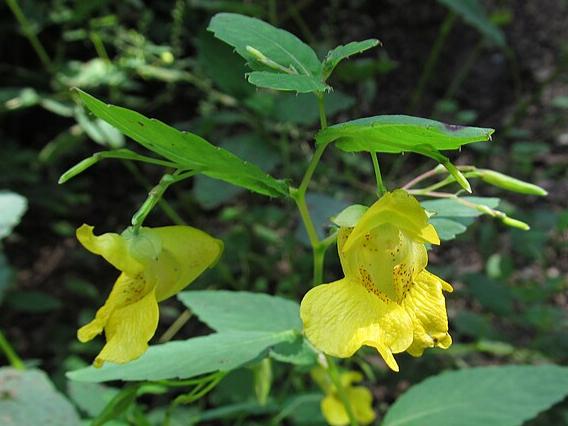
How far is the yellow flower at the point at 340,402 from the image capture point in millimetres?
1551

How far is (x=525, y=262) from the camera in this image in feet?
9.23

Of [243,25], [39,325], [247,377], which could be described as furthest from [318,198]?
[39,325]

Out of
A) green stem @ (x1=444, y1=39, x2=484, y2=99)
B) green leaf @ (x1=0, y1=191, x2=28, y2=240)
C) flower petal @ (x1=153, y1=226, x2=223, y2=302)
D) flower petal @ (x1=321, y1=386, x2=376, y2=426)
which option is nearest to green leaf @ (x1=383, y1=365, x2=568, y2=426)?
flower petal @ (x1=321, y1=386, x2=376, y2=426)

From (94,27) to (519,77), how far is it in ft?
6.72

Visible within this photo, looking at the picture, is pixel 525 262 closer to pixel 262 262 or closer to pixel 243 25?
pixel 262 262

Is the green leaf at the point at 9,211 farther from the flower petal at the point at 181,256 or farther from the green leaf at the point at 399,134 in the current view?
the green leaf at the point at 399,134

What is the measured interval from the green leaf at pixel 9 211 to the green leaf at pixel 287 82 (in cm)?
113

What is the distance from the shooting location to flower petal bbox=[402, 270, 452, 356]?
812 millimetres

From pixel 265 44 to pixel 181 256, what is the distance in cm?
30

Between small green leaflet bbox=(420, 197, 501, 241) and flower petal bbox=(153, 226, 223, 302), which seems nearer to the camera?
flower petal bbox=(153, 226, 223, 302)

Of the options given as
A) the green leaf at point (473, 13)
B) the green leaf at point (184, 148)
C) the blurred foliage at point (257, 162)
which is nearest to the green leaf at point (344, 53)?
the green leaf at point (184, 148)

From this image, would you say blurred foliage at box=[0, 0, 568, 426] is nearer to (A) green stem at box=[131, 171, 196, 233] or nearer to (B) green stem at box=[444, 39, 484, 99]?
(B) green stem at box=[444, 39, 484, 99]

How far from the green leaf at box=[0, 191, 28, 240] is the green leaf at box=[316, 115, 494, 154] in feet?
3.89

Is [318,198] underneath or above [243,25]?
underneath
